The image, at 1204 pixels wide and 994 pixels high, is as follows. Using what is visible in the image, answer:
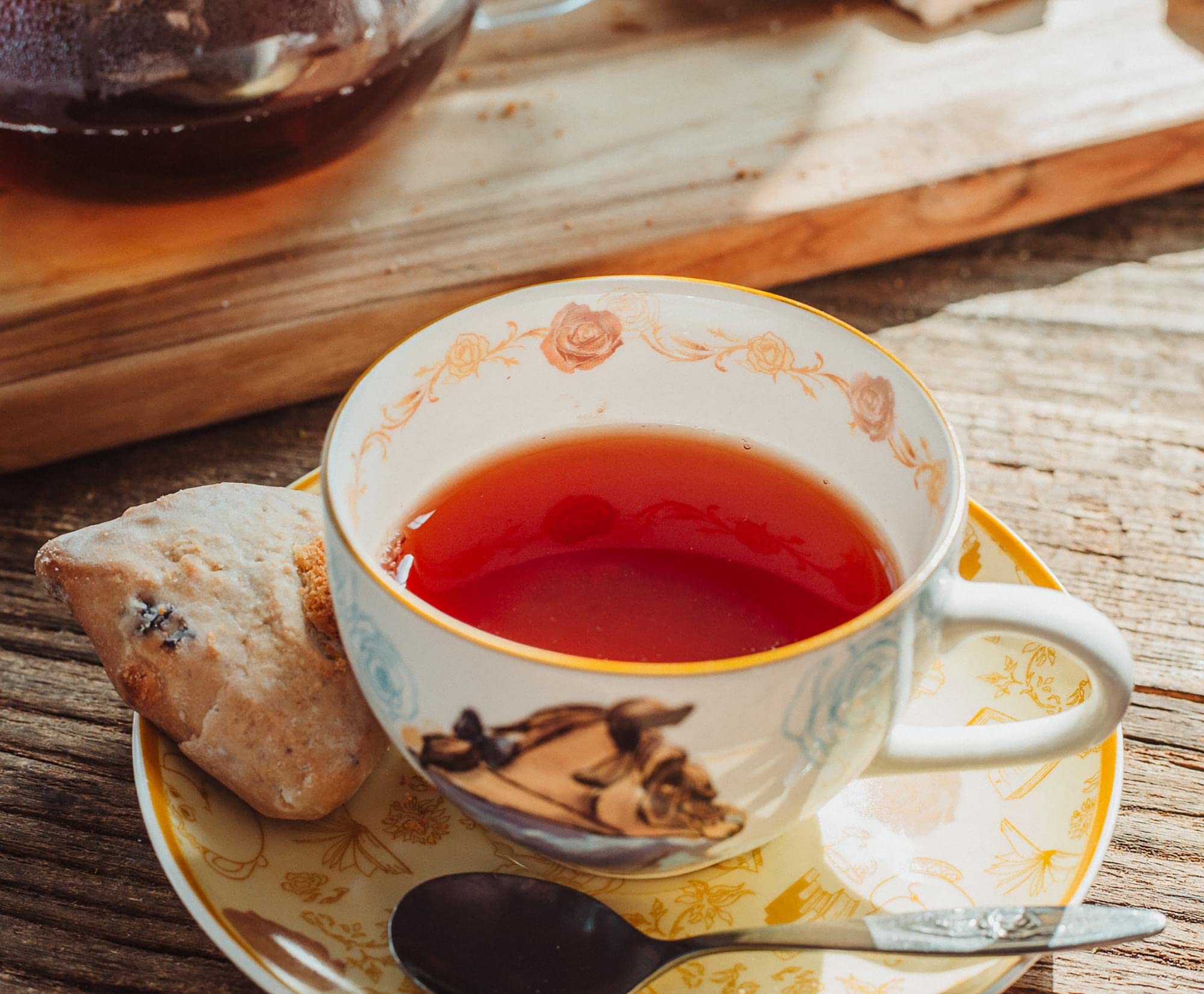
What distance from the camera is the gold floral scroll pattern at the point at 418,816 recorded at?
2.21ft

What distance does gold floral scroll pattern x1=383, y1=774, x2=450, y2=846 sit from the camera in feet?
2.21

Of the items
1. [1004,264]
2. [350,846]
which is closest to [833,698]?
[350,846]

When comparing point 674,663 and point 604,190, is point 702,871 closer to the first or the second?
point 674,663

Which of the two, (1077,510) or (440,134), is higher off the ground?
(440,134)

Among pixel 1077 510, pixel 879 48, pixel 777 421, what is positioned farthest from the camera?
pixel 879 48

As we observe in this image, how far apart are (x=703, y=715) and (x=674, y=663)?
76 millimetres

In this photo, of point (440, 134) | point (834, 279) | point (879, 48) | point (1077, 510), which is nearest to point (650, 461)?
point (1077, 510)

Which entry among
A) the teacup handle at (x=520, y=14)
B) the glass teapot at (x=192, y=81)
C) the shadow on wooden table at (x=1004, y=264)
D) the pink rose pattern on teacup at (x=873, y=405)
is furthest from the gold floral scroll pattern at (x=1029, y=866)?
the teacup handle at (x=520, y=14)

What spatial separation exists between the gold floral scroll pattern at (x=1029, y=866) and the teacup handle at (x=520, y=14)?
1.06 metres

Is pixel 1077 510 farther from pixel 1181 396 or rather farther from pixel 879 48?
pixel 879 48

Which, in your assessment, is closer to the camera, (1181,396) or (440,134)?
(1181,396)

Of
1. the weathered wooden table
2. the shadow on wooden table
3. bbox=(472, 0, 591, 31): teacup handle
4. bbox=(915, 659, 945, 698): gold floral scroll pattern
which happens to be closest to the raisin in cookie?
the weathered wooden table

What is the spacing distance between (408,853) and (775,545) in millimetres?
290

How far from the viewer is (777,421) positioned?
0.79 metres
